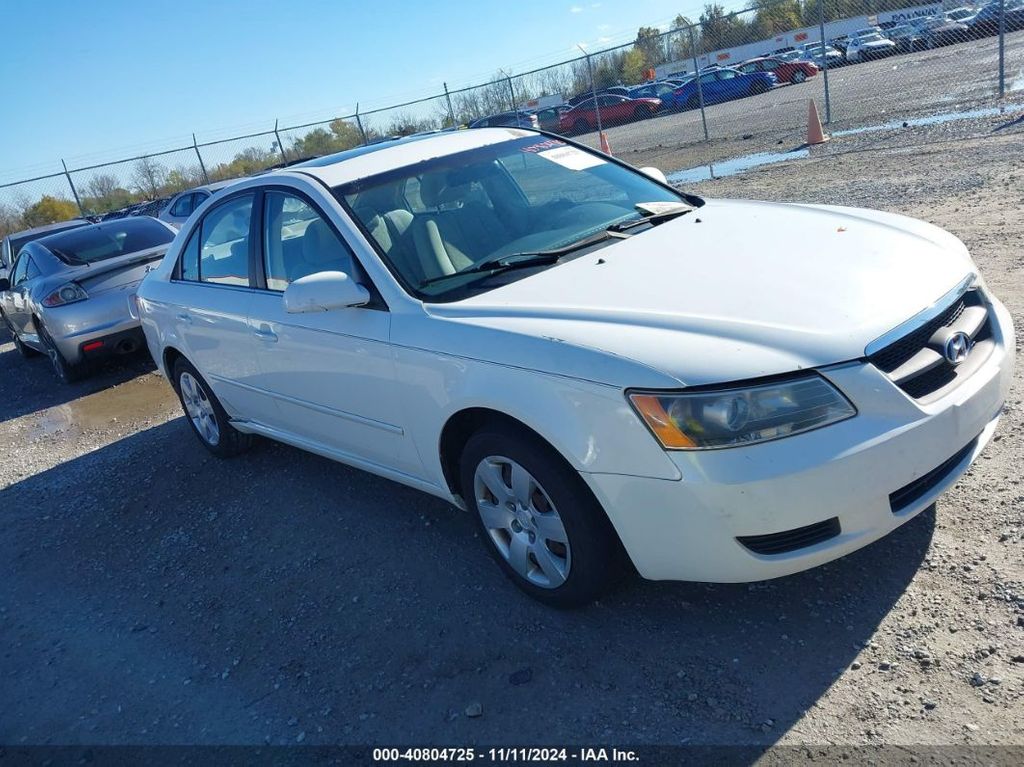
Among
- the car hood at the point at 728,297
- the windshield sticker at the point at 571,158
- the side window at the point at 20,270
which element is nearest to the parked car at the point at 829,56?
the side window at the point at 20,270

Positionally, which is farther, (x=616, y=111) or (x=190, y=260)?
(x=616, y=111)

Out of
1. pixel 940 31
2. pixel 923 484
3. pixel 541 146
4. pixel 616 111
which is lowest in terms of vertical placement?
pixel 923 484

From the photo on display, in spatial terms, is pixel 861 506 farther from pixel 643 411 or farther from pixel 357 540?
pixel 357 540

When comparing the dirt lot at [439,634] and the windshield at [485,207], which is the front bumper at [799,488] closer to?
the dirt lot at [439,634]

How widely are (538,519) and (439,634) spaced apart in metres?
0.64

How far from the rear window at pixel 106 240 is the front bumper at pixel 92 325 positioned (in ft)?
2.33

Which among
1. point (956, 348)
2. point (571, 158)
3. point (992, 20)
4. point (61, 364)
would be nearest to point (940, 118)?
point (992, 20)

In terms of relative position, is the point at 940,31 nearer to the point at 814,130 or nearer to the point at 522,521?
the point at 814,130

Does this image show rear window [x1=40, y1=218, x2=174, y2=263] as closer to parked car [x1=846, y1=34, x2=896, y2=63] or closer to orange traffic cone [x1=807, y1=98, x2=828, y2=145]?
orange traffic cone [x1=807, y1=98, x2=828, y2=145]

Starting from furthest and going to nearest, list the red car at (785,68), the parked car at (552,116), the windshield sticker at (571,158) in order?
the red car at (785,68), the parked car at (552,116), the windshield sticker at (571,158)

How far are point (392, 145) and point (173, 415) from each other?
3.70m

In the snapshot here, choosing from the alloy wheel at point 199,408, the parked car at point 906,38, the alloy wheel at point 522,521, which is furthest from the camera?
the parked car at point 906,38

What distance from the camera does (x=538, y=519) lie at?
10.0ft

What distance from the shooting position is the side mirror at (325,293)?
11.2ft
